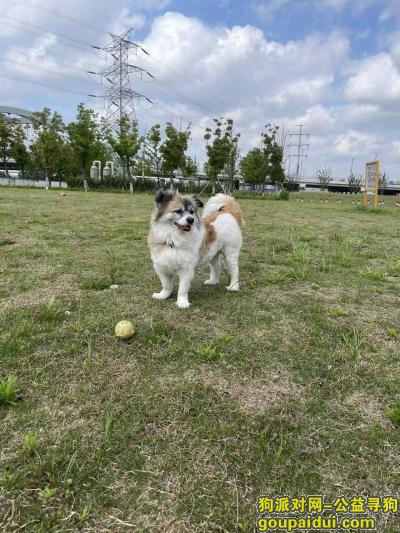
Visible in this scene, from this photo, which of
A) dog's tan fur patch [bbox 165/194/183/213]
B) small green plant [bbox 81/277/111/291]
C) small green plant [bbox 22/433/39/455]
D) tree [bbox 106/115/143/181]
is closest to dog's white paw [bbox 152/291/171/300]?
small green plant [bbox 81/277/111/291]

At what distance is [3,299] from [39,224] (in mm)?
5158

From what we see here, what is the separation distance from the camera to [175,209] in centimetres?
359

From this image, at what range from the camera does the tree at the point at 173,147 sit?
30.3 meters

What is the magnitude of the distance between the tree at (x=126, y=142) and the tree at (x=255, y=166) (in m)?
11.6

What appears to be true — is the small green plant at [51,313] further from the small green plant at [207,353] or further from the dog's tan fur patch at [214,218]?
the dog's tan fur patch at [214,218]

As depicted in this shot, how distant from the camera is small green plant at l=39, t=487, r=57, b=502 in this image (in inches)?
57.0

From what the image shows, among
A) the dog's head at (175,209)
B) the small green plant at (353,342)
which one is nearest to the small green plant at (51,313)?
the dog's head at (175,209)

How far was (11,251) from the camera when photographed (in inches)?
208

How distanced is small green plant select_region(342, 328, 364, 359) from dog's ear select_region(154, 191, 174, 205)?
217cm

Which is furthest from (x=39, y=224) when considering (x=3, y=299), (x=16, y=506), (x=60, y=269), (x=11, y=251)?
→ (x=16, y=506)

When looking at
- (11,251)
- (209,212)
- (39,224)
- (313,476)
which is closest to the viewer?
(313,476)

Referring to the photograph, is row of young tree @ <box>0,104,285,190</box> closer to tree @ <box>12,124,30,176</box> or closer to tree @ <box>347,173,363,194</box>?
tree @ <box>12,124,30,176</box>

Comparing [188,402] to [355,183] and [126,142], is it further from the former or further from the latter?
[355,183]

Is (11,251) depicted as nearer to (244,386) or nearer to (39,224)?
(39,224)
